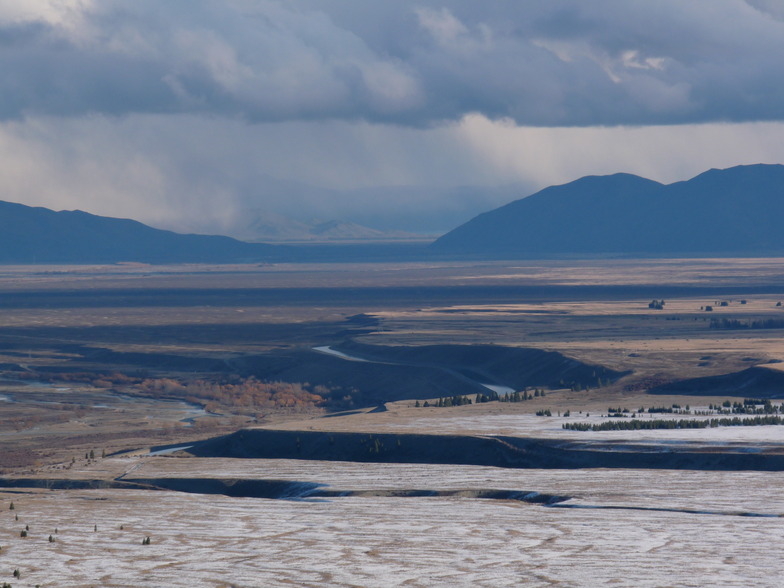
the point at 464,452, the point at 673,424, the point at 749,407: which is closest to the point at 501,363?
the point at 749,407

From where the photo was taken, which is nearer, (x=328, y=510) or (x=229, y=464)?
(x=328, y=510)

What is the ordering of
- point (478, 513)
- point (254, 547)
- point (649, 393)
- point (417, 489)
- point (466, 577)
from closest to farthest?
point (466, 577)
point (254, 547)
point (478, 513)
point (417, 489)
point (649, 393)

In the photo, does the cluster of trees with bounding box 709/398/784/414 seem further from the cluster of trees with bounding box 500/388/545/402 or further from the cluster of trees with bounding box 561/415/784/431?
the cluster of trees with bounding box 500/388/545/402

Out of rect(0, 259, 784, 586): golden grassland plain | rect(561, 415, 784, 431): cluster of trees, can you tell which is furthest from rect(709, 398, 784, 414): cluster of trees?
rect(561, 415, 784, 431): cluster of trees

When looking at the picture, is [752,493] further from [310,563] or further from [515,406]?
[515,406]

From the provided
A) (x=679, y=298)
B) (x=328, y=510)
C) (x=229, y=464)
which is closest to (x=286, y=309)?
(x=679, y=298)

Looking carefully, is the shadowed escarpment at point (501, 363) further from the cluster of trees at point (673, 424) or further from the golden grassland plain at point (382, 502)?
the cluster of trees at point (673, 424)
